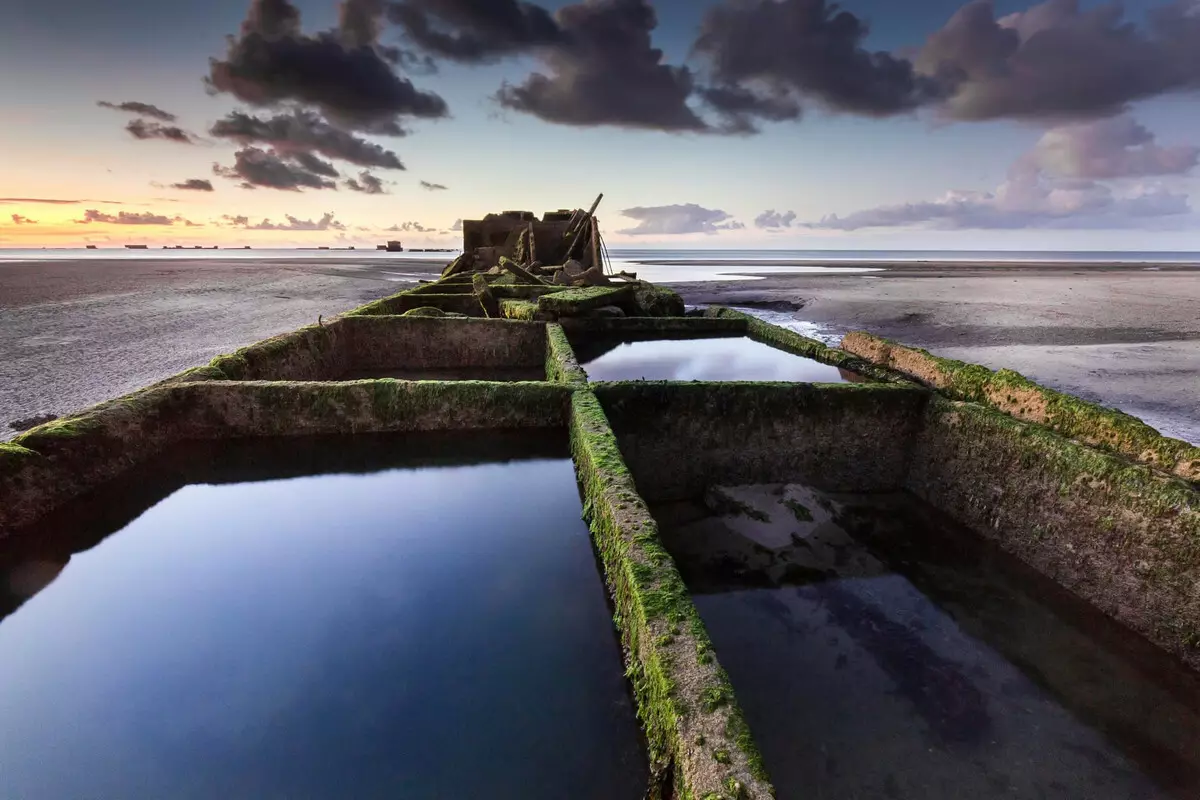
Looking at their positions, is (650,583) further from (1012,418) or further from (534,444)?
(1012,418)

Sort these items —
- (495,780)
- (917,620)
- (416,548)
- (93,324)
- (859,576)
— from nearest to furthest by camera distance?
(495,780) → (416,548) → (917,620) → (859,576) → (93,324)

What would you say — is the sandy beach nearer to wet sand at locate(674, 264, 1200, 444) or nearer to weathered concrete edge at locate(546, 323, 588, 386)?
wet sand at locate(674, 264, 1200, 444)

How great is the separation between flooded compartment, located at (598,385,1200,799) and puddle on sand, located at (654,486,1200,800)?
0.02 metres

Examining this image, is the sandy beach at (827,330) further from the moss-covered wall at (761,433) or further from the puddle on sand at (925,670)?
the puddle on sand at (925,670)

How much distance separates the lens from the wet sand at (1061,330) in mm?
12977

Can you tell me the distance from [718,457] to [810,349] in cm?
635

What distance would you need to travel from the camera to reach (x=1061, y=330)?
22625 mm

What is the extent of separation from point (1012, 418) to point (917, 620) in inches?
111

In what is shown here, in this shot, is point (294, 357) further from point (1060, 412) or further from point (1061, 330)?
point (1061, 330)

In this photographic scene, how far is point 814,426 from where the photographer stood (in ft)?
23.8

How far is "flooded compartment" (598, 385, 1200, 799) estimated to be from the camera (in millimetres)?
3617

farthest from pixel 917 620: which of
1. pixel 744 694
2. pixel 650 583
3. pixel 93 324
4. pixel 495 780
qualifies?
pixel 93 324

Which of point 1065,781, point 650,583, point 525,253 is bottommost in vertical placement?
point 1065,781

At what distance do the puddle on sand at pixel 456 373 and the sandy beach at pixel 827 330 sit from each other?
516 centimetres
